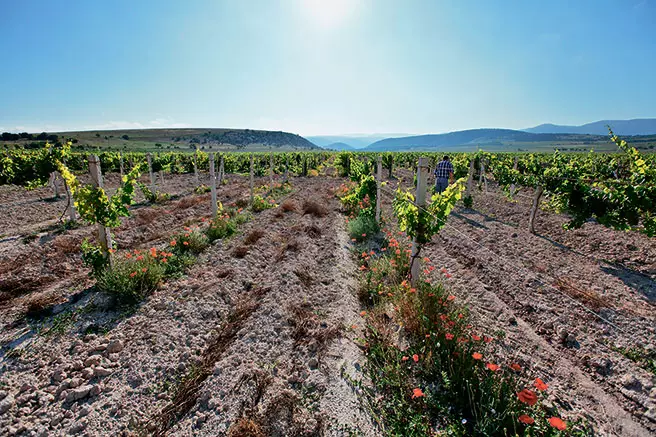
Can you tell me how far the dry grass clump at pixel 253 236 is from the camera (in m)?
7.10

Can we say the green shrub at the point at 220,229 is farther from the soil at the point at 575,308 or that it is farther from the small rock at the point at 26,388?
the soil at the point at 575,308

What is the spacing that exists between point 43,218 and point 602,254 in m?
16.0

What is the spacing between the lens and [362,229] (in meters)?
7.62

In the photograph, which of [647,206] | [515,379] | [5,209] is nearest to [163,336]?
[515,379]

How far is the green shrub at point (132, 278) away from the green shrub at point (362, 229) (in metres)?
4.33

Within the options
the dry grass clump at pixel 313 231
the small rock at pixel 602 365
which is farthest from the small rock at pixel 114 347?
the small rock at pixel 602 365

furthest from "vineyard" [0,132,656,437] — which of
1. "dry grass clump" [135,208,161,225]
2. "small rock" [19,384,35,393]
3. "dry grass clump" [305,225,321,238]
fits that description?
"dry grass clump" [135,208,161,225]

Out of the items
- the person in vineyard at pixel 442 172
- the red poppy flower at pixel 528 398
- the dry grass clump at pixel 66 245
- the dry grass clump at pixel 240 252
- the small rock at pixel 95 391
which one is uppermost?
the person in vineyard at pixel 442 172

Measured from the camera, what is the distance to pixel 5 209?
10742mm

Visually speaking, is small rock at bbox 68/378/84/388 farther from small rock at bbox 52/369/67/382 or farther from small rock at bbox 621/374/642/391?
small rock at bbox 621/374/642/391

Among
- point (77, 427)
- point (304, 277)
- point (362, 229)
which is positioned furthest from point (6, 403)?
point (362, 229)

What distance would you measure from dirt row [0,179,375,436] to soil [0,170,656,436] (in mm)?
14

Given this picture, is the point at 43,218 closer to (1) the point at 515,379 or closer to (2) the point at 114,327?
(2) the point at 114,327

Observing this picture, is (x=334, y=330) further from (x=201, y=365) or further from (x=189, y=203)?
(x=189, y=203)
